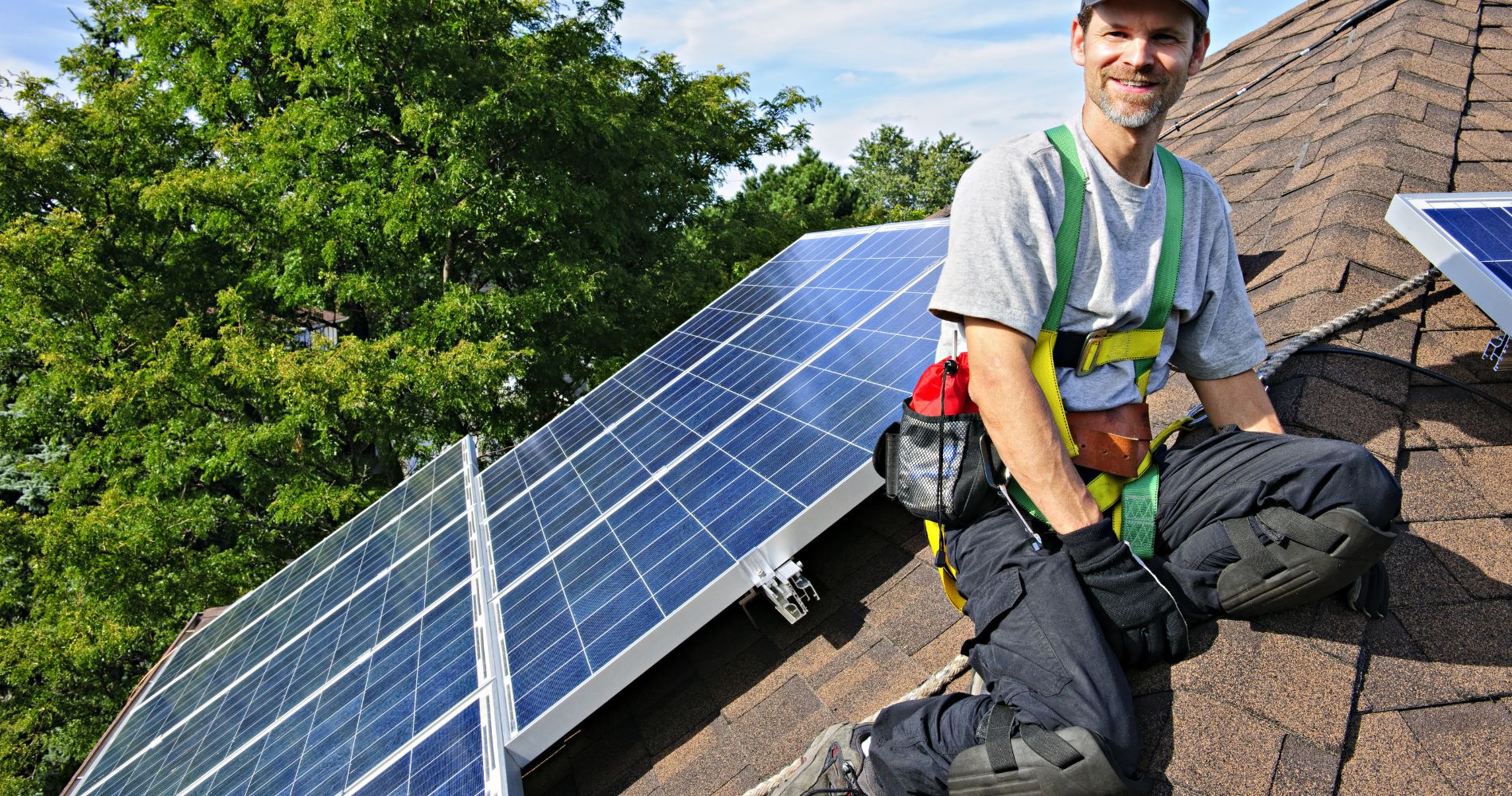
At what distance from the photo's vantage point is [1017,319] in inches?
86.5

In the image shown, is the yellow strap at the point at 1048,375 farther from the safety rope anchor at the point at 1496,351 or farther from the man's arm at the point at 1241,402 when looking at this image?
the safety rope anchor at the point at 1496,351

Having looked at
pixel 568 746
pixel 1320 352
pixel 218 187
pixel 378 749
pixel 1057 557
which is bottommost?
pixel 568 746

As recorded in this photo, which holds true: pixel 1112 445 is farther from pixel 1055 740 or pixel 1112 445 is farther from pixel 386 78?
pixel 386 78

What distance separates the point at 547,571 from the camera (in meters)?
4.43

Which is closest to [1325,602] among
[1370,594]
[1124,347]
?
[1370,594]

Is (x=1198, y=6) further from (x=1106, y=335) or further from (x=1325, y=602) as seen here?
(x=1325, y=602)

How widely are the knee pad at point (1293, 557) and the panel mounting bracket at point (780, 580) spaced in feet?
5.20

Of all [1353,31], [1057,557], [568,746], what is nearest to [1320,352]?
[1057,557]

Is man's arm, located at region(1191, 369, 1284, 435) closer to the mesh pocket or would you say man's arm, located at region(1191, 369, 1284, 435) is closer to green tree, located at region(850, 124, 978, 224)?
the mesh pocket

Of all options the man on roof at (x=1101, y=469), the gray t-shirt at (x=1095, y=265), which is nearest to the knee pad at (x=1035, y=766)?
the man on roof at (x=1101, y=469)

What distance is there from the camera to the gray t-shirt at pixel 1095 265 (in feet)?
7.28

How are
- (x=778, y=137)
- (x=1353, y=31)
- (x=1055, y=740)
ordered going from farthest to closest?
(x=778, y=137) → (x=1353, y=31) → (x=1055, y=740)

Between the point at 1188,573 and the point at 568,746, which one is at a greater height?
the point at 1188,573

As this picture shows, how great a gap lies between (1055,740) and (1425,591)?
112cm
